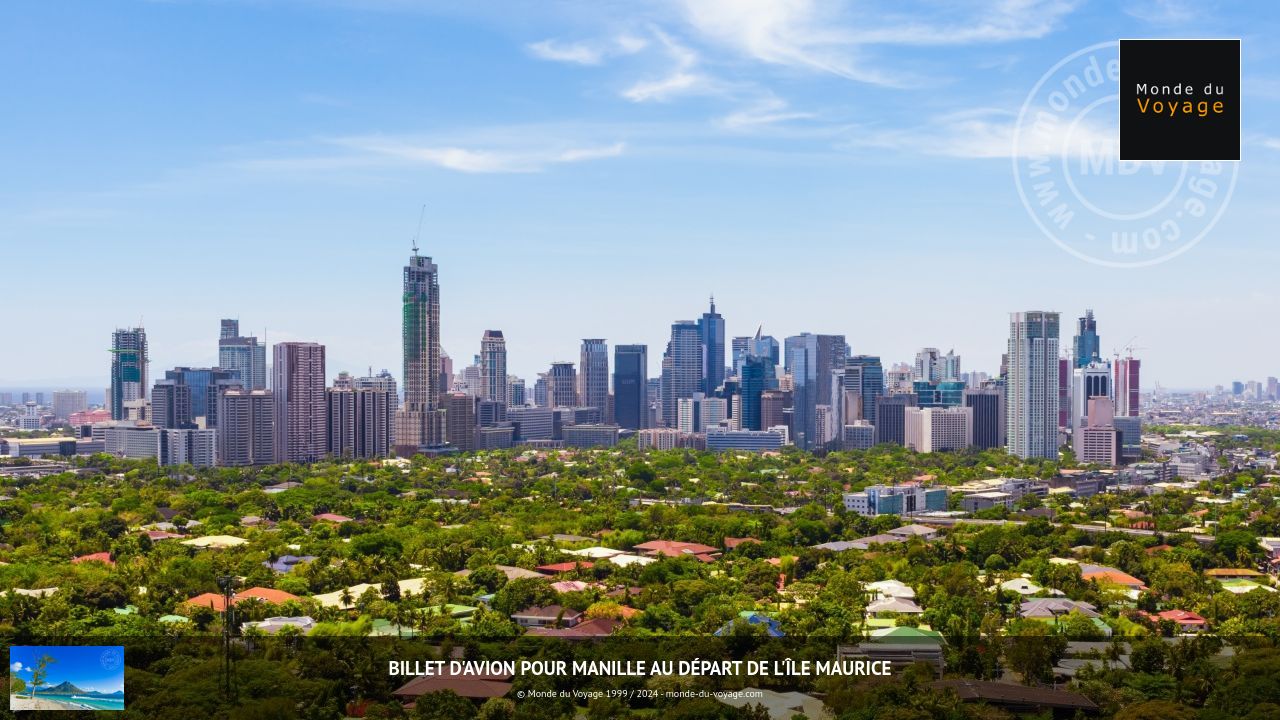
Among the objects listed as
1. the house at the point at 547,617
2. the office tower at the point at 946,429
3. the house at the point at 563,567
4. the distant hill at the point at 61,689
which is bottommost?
the house at the point at 547,617

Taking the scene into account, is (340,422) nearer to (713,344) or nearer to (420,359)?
(420,359)

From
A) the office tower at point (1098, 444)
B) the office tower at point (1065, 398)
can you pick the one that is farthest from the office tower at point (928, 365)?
the office tower at point (1098, 444)

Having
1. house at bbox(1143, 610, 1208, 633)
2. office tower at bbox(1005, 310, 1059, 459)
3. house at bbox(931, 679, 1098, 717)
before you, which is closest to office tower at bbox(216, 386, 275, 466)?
office tower at bbox(1005, 310, 1059, 459)

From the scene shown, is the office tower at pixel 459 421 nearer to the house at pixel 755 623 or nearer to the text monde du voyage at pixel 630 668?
the house at pixel 755 623

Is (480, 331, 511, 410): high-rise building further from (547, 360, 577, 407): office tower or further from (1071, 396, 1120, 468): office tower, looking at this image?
(1071, 396, 1120, 468): office tower

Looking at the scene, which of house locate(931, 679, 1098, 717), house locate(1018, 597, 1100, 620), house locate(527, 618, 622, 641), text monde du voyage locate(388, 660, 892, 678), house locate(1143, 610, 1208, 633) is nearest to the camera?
house locate(931, 679, 1098, 717)

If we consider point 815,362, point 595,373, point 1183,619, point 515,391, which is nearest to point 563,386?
point 595,373
